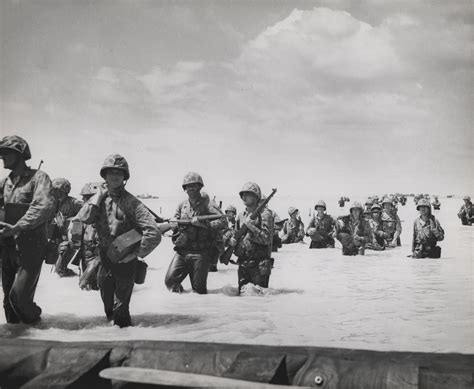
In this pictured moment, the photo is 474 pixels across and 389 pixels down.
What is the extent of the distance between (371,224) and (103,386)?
13.5m

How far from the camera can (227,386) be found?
340cm

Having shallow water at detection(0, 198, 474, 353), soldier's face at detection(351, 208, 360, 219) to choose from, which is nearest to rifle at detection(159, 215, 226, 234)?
shallow water at detection(0, 198, 474, 353)

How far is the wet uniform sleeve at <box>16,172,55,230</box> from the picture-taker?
559 cm

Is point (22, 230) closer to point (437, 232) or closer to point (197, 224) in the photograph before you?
point (197, 224)

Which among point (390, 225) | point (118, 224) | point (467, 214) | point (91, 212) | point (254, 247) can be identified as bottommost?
point (254, 247)

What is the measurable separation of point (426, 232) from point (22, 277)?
9801mm

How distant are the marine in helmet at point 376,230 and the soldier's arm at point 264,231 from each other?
8.29 metres

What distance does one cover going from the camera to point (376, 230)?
16.1 metres

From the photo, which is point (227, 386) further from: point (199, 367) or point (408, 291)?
point (408, 291)

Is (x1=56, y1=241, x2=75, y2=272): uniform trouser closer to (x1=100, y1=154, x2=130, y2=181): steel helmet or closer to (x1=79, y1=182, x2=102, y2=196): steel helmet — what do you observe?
(x1=79, y1=182, x2=102, y2=196): steel helmet

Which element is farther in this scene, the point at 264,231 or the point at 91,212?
the point at 264,231

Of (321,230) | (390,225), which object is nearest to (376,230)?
(390,225)

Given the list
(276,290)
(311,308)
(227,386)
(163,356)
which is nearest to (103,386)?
(163,356)

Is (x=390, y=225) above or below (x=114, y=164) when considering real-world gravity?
below
